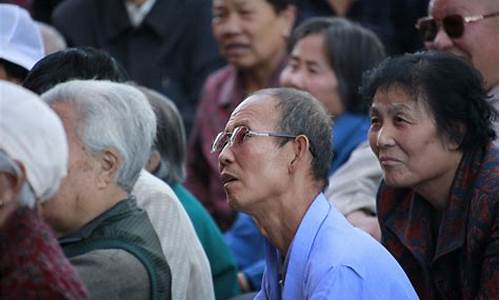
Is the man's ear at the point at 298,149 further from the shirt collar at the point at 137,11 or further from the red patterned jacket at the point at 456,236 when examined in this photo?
the shirt collar at the point at 137,11

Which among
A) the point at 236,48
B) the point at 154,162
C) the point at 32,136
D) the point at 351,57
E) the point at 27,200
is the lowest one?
the point at 236,48

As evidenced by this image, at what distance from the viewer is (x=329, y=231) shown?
3.81 m

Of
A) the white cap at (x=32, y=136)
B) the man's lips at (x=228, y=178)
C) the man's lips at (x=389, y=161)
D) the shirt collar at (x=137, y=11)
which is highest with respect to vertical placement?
the white cap at (x=32, y=136)

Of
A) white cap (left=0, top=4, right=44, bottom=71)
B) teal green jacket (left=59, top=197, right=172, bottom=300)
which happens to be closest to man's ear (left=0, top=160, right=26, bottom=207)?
teal green jacket (left=59, top=197, right=172, bottom=300)

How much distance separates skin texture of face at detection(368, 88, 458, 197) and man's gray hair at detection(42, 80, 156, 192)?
81 centimetres

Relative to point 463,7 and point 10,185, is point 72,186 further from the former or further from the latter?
point 463,7

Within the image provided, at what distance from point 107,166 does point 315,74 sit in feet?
7.69

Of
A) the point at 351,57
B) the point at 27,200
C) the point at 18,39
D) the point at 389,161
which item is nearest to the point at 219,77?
the point at 351,57

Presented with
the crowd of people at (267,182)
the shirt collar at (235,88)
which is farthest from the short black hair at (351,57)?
the shirt collar at (235,88)

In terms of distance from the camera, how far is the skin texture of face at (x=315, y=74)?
237 inches

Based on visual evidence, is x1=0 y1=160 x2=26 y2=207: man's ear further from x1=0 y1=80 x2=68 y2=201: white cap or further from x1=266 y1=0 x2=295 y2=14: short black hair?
x1=266 y1=0 x2=295 y2=14: short black hair

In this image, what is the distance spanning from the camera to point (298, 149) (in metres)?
3.93

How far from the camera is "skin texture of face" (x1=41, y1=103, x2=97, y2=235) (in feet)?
12.5

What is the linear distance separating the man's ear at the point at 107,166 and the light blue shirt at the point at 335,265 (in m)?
0.60
